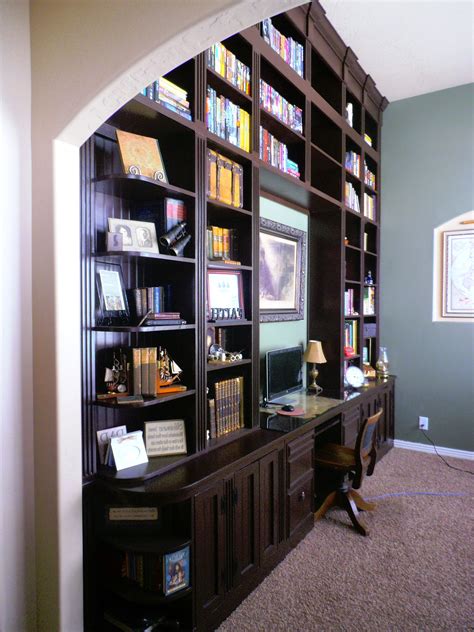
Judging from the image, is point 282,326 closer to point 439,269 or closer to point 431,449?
point 439,269

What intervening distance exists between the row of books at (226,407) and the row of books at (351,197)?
7.33 feet

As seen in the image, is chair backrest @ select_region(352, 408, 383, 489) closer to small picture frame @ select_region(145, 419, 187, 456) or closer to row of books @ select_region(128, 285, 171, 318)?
small picture frame @ select_region(145, 419, 187, 456)

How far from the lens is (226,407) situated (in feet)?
8.02

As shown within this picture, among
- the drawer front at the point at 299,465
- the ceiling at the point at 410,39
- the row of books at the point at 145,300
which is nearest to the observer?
the row of books at the point at 145,300

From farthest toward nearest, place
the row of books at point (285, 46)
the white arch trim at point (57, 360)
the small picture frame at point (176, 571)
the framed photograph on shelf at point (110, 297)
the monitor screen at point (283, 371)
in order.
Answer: the monitor screen at point (283, 371)
the row of books at point (285, 46)
the framed photograph on shelf at point (110, 297)
the small picture frame at point (176, 571)
the white arch trim at point (57, 360)

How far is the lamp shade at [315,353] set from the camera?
357cm

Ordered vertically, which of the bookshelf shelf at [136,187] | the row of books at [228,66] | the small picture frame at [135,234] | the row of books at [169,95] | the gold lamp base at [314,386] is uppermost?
the row of books at [228,66]

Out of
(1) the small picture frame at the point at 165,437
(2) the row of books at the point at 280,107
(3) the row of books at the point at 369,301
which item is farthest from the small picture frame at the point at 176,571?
(3) the row of books at the point at 369,301

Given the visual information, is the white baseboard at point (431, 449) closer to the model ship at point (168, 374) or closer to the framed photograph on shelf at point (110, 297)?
the model ship at point (168, 374)

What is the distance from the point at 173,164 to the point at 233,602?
2218 millimetres

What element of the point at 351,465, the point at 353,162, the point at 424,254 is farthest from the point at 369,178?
the point at 351,465

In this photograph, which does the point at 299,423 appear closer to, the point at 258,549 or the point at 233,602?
the point at 258,549

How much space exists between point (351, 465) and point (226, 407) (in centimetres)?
107

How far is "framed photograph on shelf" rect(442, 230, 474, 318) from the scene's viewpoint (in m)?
4.32
